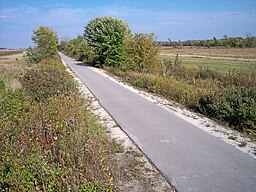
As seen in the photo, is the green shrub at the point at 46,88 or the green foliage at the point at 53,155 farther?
the green shrub at the point at 46,88

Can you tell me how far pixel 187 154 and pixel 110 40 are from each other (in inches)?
1128

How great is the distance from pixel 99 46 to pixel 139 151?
2985cm

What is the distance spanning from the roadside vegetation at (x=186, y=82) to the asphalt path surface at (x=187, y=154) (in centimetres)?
142

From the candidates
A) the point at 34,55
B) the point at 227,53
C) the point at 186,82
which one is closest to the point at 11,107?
the point at 186,82

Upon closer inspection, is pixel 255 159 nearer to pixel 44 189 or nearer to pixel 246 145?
pixel 246 145

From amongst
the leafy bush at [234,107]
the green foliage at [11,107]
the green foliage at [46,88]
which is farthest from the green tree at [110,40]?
the leafy bush at [234,107]

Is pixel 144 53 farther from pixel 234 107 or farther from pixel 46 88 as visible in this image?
pixel 234 107

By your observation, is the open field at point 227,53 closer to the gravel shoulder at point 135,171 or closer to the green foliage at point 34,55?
the green foliage at point 34,55

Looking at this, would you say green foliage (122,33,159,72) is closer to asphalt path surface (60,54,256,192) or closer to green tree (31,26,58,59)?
asphalt path surface (60,54,256,192)

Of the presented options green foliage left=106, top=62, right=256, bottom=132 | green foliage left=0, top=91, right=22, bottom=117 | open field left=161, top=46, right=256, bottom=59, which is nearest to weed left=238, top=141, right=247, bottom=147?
green foliage left=106, top=62, right=256, bottom=132

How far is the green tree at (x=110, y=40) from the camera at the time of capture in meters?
33.0

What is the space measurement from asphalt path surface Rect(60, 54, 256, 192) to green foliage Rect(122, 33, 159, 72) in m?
13.8

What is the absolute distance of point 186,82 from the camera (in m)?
18.8

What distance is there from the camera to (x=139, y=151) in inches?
265
